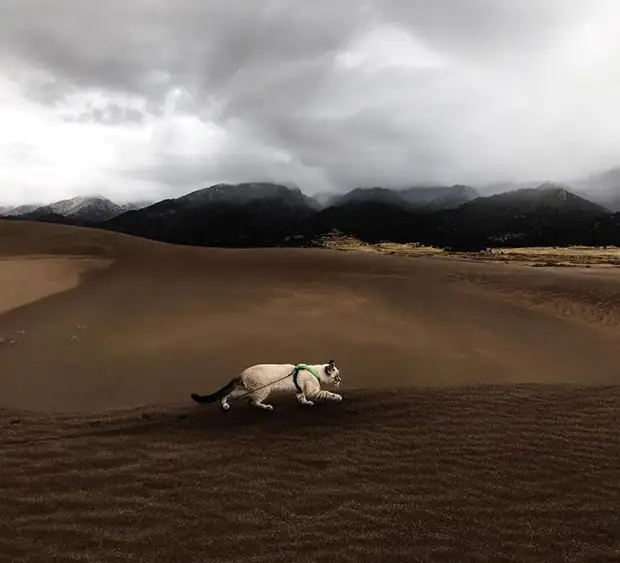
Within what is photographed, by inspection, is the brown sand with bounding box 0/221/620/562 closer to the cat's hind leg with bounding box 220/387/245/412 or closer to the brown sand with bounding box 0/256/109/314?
the cat's hind leg with bounding box 220/387/245/412

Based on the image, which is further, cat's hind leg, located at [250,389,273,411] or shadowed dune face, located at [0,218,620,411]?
shadowed dune face, located at [0,218,620,411]

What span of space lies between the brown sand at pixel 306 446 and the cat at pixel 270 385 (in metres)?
0.24

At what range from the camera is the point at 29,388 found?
10961 mm


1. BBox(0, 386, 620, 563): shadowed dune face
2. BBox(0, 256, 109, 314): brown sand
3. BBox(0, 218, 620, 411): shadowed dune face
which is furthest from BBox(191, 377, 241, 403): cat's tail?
BBox(0, 256, 109, 314): brown sand

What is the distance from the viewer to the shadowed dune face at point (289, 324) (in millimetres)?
12008

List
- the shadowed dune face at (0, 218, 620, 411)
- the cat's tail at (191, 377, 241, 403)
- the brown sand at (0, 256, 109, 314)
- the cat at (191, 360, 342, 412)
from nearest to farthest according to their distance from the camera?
the cat at (191, 360, 342, 412), the cat's tail at (191, 377, 241, 403), the shadowed dune face at (0, 218, 620, 411), the brown sand at (0, 256, 109, 314)

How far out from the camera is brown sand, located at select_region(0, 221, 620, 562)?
14.1 feet

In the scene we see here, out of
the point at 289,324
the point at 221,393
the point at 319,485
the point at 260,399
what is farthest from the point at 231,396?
the point at 289,324

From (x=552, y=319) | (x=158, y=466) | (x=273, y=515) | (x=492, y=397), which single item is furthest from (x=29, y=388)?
(x=552, y=319)

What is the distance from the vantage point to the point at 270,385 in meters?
7.18

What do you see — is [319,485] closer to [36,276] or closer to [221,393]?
[221,393]

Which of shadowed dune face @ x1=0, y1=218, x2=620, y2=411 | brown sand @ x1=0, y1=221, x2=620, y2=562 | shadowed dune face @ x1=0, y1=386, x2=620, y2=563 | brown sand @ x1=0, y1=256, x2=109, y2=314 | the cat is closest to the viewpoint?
shadowed dune face @ x1=0, y1=386, x2=620, y2=563

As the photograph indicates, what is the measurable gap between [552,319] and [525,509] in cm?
1455

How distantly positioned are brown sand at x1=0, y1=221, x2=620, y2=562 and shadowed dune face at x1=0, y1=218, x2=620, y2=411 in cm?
9
